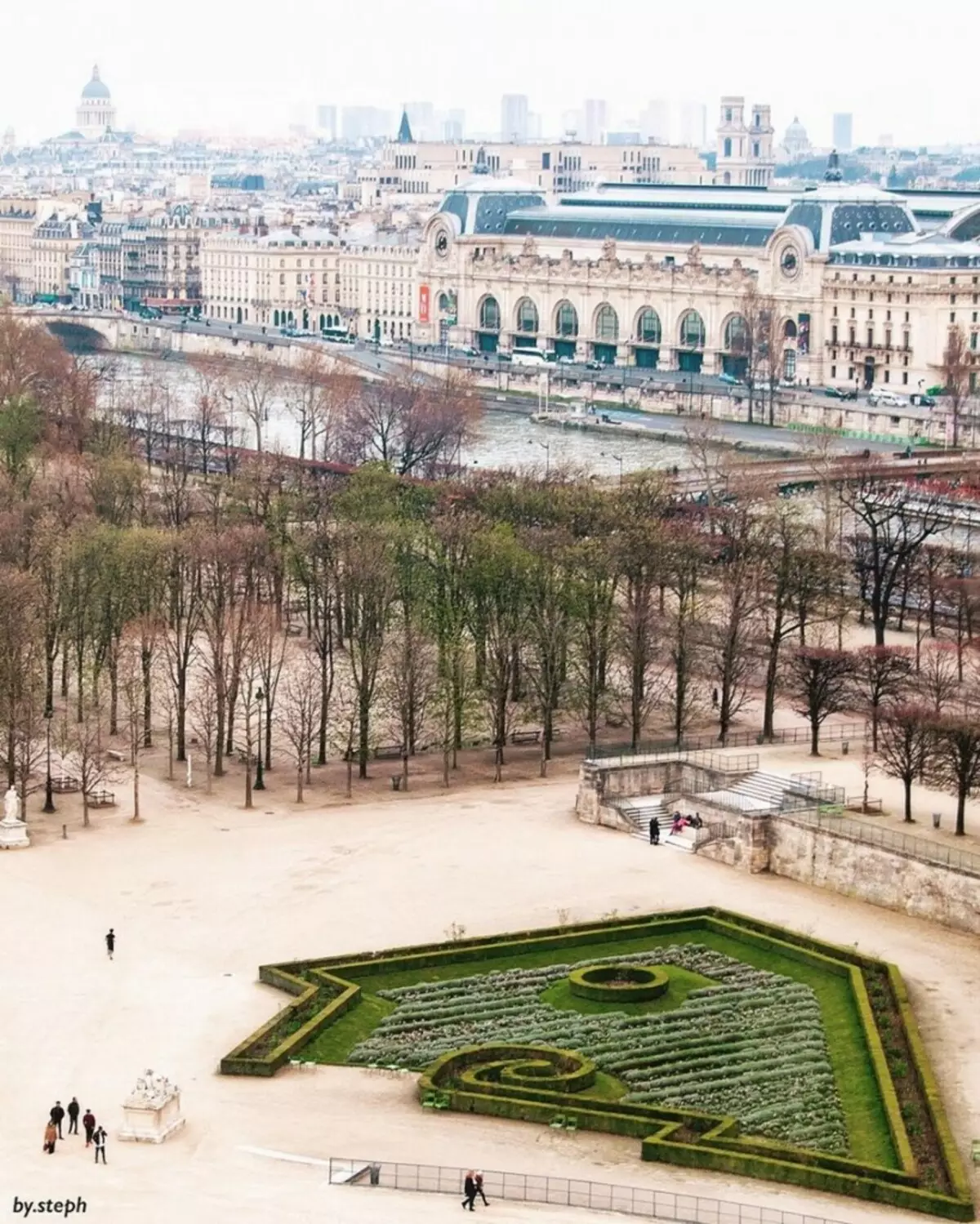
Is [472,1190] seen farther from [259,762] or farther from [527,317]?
[527,317]

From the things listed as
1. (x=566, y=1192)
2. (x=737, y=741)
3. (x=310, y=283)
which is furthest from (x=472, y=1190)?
(x=310, y=283)

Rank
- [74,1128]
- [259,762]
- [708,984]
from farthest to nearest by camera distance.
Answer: [259,762]
[708,984]
[74,1128]

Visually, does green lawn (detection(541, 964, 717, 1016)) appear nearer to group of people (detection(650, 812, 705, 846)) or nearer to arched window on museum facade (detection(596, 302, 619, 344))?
group of people (detection(650, 812, 705, 846))

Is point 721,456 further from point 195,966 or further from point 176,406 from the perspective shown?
point 195,966

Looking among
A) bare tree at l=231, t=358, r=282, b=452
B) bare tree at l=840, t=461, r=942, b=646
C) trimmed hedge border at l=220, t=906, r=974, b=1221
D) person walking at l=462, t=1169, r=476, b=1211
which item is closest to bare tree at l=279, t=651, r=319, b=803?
trimmed hedge border at l=220, t=906, r=974, b=1221

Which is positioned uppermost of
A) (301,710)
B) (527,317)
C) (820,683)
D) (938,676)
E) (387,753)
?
(938,676)

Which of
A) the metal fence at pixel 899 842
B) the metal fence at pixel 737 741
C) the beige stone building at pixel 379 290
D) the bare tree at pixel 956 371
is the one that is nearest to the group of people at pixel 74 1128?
the metal fence at pixel 899 842

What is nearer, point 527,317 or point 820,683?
point 820,683
